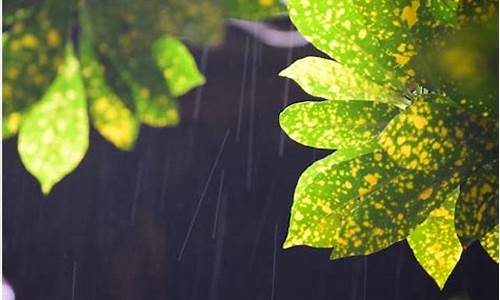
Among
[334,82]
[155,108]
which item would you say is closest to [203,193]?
[155,108]

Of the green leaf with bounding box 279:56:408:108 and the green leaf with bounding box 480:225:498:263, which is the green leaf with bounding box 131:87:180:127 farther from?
the green leaf with bounding box 480:225:498:263

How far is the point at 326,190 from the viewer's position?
3.06 ft

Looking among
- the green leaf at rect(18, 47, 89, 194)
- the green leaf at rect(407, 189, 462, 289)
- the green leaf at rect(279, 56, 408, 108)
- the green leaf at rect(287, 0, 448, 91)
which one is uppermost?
the green leaf at rect(287, 0, 448, 91)

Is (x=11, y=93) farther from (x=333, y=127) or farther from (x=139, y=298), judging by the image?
(x=333, y=127)

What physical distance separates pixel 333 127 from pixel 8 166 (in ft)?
1.43

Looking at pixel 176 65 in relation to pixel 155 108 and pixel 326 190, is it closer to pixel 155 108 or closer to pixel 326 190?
pixel 155 108

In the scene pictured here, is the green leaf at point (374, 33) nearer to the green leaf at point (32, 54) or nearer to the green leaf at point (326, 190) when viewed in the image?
the green leaf at point (326, 190)

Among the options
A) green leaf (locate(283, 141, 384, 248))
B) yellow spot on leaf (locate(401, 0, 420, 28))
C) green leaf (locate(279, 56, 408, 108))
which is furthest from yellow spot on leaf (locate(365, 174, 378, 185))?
yellow spot on leaf (locate(401, 0, 420, 28))

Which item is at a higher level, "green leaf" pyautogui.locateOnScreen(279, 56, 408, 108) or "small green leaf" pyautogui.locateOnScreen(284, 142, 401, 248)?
"green leaf" pyautogui.locateOnScreen(279, 56, 408, 108)

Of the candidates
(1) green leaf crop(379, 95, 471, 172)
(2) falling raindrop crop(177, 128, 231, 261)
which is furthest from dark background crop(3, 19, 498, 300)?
(1) green leaf crop(379, 95, 471, 172)

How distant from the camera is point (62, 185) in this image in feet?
2.95

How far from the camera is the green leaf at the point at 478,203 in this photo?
0.94 metres

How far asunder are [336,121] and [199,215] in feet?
0.75

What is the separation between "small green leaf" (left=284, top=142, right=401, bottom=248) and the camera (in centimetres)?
93
